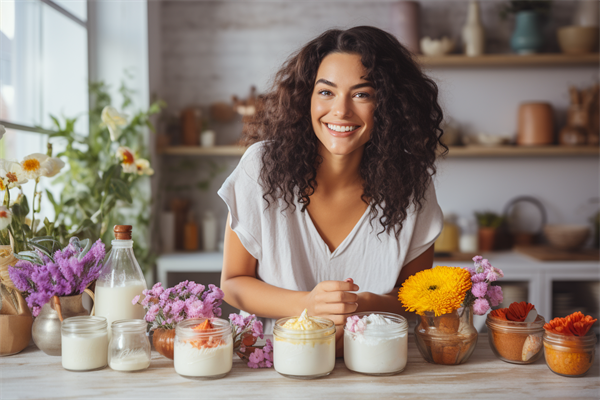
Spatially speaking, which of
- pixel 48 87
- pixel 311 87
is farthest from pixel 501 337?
pixel 48 87

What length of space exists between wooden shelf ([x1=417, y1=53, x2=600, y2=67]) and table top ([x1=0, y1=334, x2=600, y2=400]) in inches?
95.5

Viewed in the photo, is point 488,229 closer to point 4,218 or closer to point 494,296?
point 494,296

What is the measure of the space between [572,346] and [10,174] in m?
1.17

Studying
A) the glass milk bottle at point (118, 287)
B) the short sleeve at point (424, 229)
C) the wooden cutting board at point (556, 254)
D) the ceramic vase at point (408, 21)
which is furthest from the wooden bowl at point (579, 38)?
the glass milk bottle at point (118, 287)

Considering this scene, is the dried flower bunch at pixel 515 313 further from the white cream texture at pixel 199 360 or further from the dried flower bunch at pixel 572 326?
the white cream texture at pixel 199 360

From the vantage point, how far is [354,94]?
4.22ft

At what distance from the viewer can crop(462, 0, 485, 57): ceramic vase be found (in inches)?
122

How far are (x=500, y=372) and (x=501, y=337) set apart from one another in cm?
7

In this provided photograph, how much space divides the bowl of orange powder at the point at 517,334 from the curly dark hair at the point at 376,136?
0.43m

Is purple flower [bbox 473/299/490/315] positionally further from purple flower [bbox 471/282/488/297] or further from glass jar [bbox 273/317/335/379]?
glass jar [bbox 273/317/335/379]

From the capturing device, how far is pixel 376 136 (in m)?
1.37

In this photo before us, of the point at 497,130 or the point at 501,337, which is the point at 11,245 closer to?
the point at 501,337

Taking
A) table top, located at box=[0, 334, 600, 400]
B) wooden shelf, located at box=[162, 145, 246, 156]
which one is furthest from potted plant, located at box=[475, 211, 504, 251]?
table top, located at box=[0, 334, 600, 400]

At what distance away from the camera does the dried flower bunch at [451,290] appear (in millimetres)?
940
